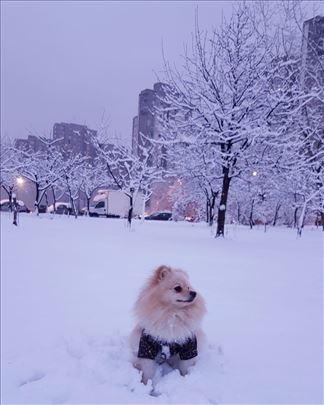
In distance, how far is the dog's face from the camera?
119 inches

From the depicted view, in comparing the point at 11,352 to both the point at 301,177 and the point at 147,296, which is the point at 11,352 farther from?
the point at 301,177

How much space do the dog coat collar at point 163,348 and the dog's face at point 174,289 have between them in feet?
1.15

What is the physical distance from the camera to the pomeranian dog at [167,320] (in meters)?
3.04

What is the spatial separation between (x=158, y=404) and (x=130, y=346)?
77 cm

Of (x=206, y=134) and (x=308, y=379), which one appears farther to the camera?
(x=206, y=134)

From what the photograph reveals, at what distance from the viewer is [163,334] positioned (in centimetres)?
305

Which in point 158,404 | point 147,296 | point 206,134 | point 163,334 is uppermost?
point 206,134

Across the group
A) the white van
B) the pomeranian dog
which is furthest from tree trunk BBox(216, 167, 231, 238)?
the white van

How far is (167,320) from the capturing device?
120 inches

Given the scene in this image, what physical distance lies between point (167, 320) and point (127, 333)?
110 cm

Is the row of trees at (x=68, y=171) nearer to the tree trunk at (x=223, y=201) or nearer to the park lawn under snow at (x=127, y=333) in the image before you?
the tree trunk at (x=223, y=201)

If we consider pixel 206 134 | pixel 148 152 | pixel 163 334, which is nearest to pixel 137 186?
pixel 148 152

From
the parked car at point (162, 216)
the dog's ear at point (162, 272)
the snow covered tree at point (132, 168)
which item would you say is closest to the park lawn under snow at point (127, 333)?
the dog's ear at point (162, 272)

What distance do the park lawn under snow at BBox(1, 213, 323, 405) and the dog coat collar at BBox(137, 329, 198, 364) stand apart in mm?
177
